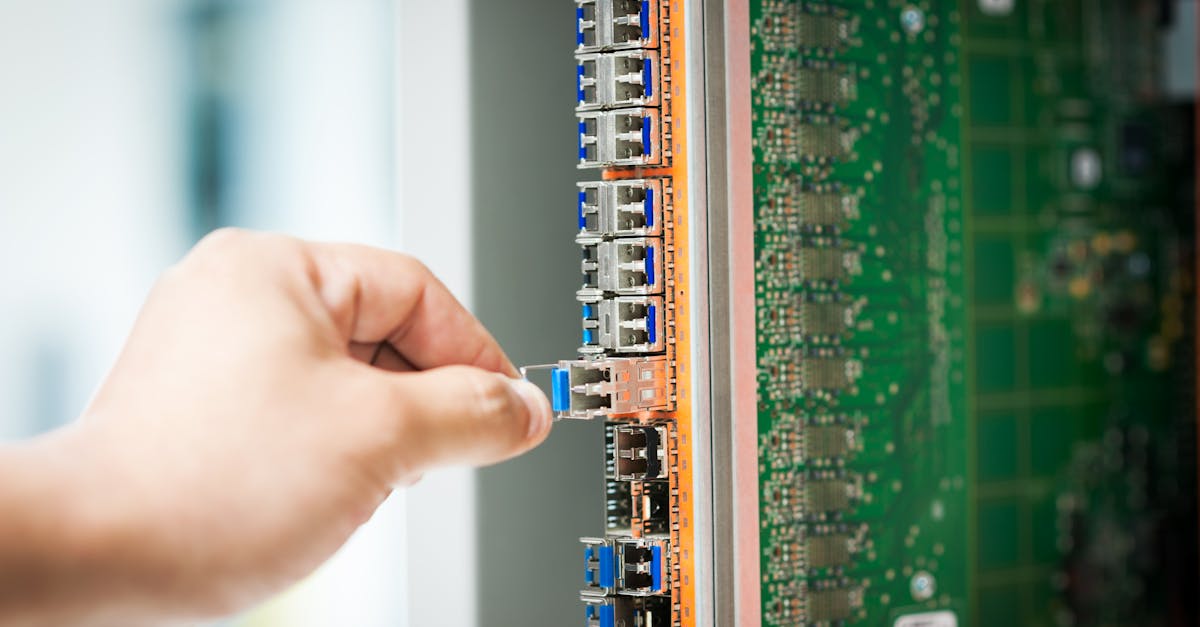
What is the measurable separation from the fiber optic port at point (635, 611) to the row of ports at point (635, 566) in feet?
0.04

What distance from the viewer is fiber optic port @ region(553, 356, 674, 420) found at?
73.3 inches

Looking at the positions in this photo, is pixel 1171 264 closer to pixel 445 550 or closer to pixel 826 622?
pixel 826 622

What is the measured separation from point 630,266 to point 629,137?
0.18 m

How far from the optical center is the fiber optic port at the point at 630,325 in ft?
6.25

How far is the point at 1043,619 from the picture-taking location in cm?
233

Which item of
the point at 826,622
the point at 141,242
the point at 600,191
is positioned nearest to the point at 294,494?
the point at 600,191

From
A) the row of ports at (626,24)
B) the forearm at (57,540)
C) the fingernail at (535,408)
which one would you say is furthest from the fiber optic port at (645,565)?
the forearm at (57,540)

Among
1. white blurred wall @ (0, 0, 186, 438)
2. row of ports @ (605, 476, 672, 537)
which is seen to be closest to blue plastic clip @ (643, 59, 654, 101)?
row of ports @ (605, 476, 672, 537)

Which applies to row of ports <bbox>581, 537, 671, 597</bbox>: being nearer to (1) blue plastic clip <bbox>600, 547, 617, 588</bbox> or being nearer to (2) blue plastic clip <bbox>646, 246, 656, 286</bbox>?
(1) blue plastic clip <bbox>600, 547, 617, 588</bbox>

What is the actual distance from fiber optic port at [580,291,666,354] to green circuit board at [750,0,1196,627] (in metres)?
0.18

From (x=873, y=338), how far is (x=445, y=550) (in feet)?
2.60

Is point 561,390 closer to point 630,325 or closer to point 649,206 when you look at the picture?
point 630,325

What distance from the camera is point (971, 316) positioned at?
2.27m

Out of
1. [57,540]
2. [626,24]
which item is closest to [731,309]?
[626,24]
